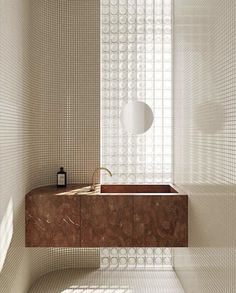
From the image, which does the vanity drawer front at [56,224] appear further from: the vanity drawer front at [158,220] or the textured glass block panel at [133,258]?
the textured glass block panel at [133,258]

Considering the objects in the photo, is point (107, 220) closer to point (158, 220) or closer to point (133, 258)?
point (158, 220)

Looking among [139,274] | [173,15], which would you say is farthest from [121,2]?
[139,274]

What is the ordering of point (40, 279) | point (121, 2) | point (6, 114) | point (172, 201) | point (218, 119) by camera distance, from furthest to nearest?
point (121, 2), point (40, 279), point (172, 201), point (6, 114), point (218, 119)

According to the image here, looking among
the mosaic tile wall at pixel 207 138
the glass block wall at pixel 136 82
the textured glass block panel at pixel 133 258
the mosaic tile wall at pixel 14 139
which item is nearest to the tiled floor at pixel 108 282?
the textured glass block panel at pixel 133 258

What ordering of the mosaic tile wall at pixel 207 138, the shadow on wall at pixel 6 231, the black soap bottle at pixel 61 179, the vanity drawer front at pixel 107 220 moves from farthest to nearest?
the black soap bottle at pixel 61 179 < the vanity drawer front at pixel 107 220 < the shadow on wall at pixel 6 231 < the mosaic tile wall at pixel 207 138

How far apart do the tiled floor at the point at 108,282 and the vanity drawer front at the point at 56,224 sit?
440mm

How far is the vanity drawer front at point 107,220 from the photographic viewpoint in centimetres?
322

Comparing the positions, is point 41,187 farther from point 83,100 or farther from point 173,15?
point 173,15

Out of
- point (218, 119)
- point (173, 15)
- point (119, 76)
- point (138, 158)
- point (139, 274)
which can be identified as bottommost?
point (139, 274)

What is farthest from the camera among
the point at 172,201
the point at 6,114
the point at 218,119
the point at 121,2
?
the point at 121,2

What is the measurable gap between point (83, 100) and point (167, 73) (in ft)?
2.79

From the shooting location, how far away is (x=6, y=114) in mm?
2633

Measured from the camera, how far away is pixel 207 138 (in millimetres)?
2479

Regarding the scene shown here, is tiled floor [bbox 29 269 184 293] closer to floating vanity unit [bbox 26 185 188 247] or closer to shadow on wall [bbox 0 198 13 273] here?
floating vanity unit [bbox 26 185 188 247]
